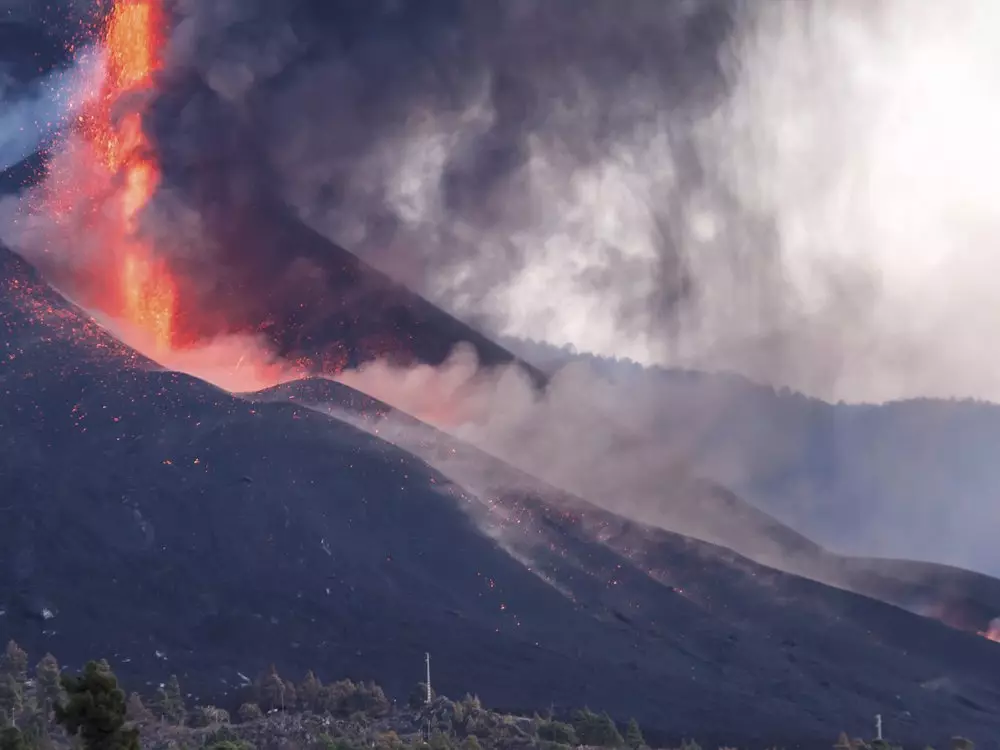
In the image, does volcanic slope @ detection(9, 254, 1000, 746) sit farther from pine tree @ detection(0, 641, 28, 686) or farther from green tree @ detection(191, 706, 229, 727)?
green tree @ detection(191, 706, 229, 727)

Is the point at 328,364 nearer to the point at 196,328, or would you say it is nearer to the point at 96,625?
the point at 196,328

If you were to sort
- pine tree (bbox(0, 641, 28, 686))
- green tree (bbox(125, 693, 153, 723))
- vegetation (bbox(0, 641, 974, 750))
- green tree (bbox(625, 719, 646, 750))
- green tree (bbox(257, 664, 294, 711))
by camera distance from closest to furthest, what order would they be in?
vegetation (bbox(0, 641, 974, 750)), green tree (bbox(125, 693, 153, 723)), green tree (bbox(625, 719, 646, 750)), green tree (bbox(257, 664, 294, 711)), pine tree (bbox(0, 641, 28, 686))

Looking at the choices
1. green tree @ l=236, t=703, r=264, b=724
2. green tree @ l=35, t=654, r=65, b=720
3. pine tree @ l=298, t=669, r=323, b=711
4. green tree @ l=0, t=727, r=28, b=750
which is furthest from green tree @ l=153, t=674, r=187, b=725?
green tree @ l=0, t=727, r=28, b=750

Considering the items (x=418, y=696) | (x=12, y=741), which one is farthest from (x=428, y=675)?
(x=12, y=741)

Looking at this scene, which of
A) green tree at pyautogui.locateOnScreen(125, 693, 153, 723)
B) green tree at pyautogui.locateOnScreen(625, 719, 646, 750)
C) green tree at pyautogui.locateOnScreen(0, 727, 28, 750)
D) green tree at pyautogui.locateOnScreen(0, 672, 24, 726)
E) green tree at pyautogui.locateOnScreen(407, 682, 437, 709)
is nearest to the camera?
green tree at pyautogui.locateOnScreen(0, 727, 28, 750)

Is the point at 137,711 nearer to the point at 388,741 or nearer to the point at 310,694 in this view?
the point at 310,694

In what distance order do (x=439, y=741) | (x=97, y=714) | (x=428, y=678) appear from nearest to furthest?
(x=97, y=714) < (x=439, y=741) < (x=428, y=678)

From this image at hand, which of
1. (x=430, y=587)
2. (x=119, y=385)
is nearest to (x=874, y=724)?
(x=430, y=587)
